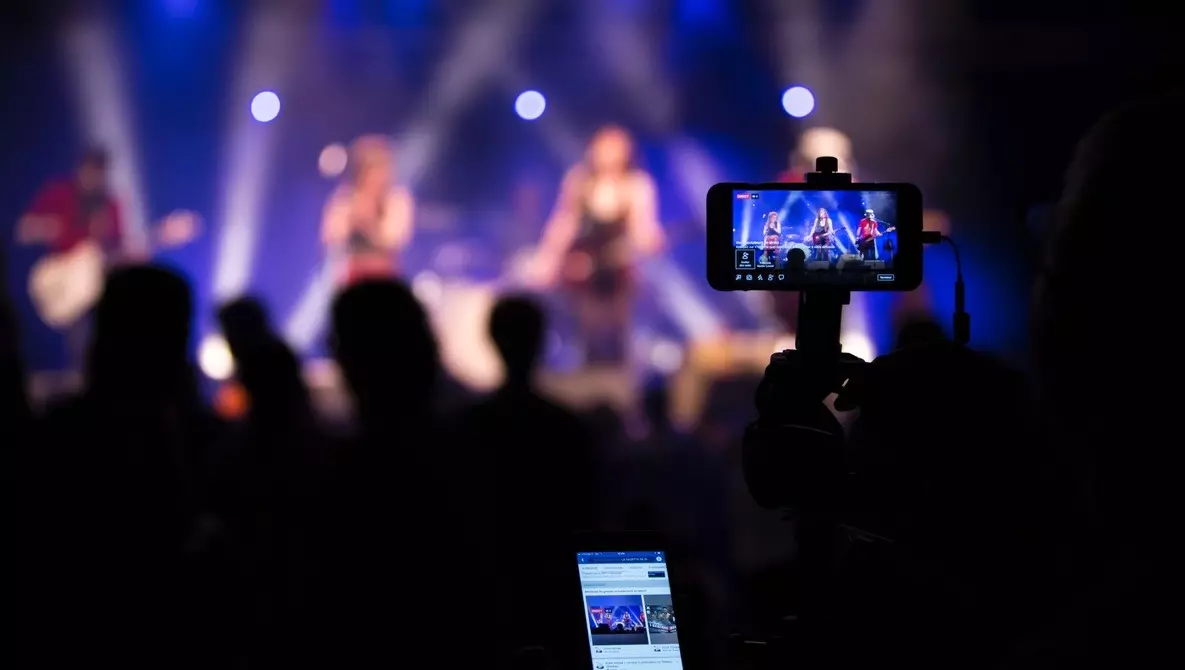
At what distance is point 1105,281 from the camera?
67 centimetres

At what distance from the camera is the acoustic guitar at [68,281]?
30.2 ft

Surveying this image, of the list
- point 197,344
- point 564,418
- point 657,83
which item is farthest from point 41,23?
point 564,418

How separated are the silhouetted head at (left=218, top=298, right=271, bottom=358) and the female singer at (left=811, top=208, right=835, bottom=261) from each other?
7.53 feet

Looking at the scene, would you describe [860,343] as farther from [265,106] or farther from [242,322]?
[242,322]

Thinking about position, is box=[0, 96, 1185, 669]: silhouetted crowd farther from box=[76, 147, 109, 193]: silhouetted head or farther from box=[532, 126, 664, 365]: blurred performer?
box=[76, 147, 109, 193]: silhouetted head

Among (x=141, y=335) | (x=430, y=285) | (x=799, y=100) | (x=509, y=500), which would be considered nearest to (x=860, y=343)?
(x=799, y=100)

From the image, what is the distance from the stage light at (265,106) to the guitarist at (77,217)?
125cm

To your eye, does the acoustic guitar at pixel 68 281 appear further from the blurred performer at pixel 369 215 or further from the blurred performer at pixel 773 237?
the blurred performer at pixel 773 237

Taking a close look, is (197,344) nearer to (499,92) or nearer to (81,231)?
(81,231)

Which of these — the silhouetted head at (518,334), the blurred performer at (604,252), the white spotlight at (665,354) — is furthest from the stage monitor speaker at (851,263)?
the white spotlight at (665,354)

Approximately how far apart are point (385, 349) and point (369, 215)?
24.5ft

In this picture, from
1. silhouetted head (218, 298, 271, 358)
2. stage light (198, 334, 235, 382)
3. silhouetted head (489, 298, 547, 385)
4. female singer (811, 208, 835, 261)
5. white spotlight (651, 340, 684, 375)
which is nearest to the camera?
female singer (811, 208, 835, 261)

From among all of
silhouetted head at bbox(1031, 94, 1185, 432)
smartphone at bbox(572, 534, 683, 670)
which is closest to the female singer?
smartphone at bbox(572, 534, 683, 670)

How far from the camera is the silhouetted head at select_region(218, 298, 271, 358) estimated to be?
→ 11.1 ft
